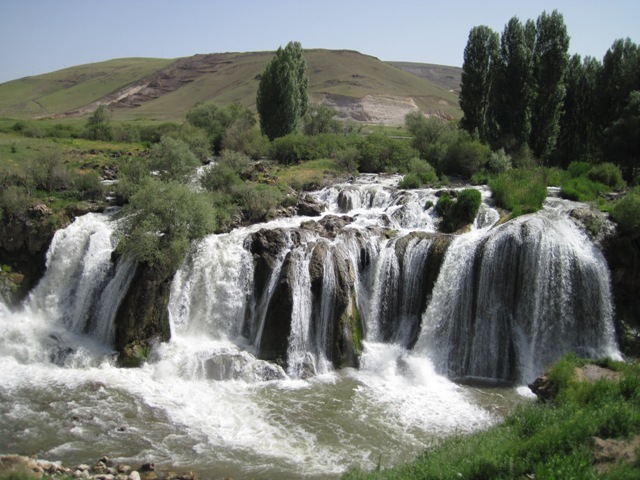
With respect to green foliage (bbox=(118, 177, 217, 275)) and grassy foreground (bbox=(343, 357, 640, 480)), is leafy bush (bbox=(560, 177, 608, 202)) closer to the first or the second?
grassy foreground (bbox=(343, 357, 640, 480))

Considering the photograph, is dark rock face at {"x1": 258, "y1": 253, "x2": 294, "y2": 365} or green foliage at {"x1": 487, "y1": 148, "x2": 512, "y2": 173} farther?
green foliage at {"x1": 487, "y1": 148, "x2": 512, "y2": 173}

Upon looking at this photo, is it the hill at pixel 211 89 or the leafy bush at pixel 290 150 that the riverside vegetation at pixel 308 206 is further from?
the hill at pixel 211 89

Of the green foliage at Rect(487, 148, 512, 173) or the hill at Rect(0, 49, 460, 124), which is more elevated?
the hill at Rect(0, 49, 460, 124)

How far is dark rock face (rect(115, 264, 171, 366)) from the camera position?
20.2 m

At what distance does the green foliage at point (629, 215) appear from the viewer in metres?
20.6

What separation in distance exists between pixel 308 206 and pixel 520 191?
9975 mm

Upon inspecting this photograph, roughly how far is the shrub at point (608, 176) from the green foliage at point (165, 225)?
19.2 meters

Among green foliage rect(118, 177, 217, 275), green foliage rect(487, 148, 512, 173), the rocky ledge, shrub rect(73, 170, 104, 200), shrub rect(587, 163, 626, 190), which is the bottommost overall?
the rocky ledge

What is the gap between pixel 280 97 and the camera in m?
46.3

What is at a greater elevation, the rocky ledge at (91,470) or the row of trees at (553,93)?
the row of trees at (553,93)

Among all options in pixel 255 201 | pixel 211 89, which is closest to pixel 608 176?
pixel 255 201

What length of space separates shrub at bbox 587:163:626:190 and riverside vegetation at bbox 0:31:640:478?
0.17 feet

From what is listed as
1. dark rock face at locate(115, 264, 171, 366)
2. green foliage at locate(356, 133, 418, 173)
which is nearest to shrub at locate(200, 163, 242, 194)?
dark rock face at locate(115, 264, 171, 366)

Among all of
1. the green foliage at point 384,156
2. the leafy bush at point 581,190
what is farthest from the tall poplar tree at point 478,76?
the leafy bush at point 581,190
